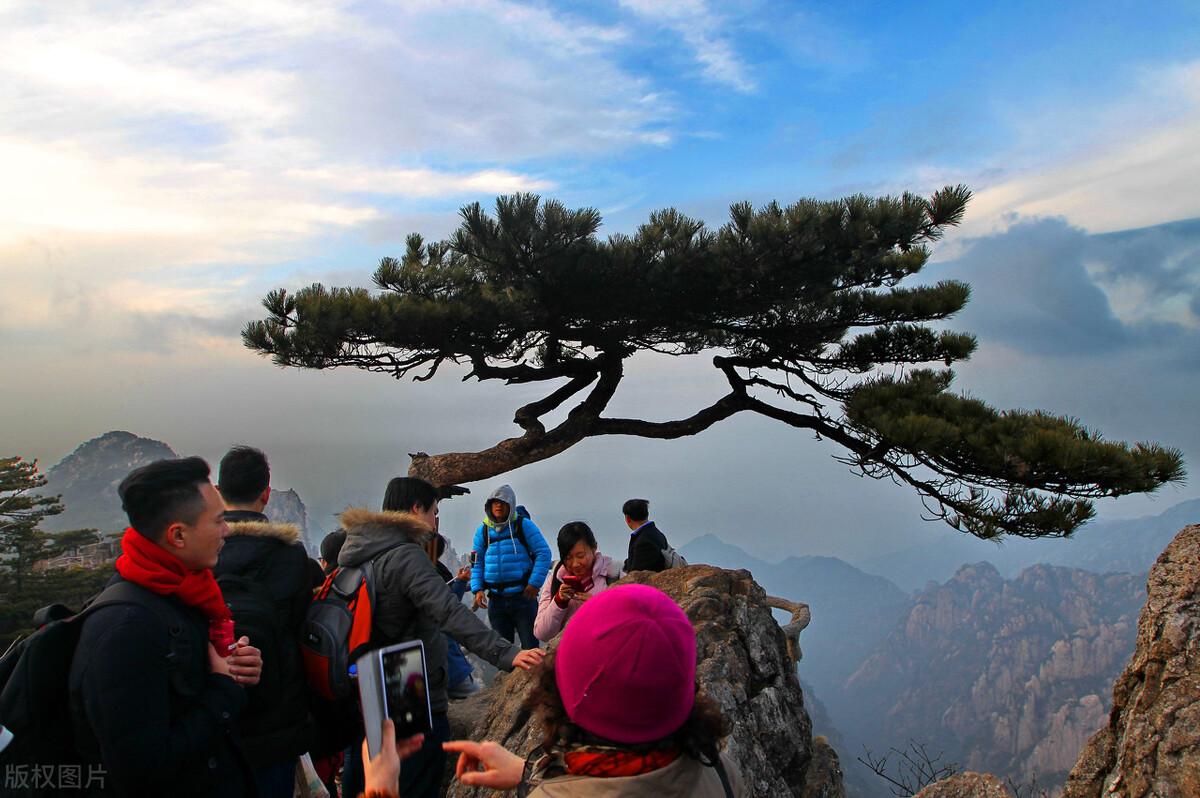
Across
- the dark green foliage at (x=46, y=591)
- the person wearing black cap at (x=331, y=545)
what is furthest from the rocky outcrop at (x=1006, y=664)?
the person wearing black cap at (x=331, y=545)

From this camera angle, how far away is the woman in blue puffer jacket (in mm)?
6051

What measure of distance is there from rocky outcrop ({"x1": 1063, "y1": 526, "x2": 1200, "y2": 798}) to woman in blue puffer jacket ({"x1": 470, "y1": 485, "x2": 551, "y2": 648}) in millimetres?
3899

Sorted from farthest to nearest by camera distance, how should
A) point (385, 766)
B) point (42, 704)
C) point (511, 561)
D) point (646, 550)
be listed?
point (511, 561) → point (646, 550) → point (42, 704) → point (385, 766)

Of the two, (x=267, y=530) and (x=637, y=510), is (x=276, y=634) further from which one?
(x=637, y=510)

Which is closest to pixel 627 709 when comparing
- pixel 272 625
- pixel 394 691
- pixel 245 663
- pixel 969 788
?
pixel 394 691

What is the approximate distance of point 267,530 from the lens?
8.76 feet

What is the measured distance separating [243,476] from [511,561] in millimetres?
3408

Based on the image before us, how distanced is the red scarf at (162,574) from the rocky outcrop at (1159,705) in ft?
9.36

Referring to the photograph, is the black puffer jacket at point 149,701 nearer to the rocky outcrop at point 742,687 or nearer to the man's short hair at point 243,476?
the man's short hair at point 243,476

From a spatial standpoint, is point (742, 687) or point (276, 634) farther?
point (742, 687)

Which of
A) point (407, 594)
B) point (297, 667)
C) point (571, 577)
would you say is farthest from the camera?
point (571, 577)

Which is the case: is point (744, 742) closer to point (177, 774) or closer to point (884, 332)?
point (177, 774)

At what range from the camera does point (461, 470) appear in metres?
8.06

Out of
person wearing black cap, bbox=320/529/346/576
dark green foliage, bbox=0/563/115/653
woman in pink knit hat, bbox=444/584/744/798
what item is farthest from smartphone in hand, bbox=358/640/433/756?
dark green foliage, bbox=0/563/115/653
